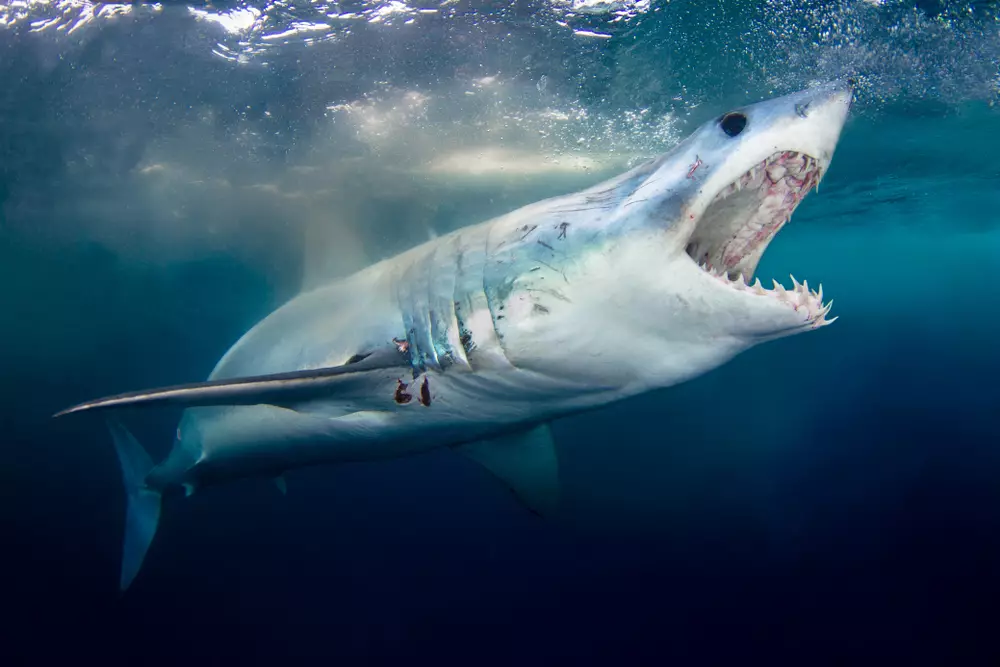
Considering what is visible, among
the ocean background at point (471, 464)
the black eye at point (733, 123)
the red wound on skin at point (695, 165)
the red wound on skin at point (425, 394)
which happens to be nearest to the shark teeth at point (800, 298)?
the red wound on skin at point (695, 165)

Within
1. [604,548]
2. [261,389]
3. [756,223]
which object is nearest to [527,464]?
[261,389]

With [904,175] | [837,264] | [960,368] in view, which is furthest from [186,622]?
[837,264]

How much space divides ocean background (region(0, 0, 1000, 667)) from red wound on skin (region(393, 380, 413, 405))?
20.0 ft

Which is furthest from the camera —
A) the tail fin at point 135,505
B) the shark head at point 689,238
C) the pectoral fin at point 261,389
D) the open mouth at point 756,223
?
the tail fin at point 135,505

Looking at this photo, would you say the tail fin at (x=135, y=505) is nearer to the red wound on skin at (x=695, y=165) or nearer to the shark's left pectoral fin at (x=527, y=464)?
the shark's left pectoral fin at (x=527, y=464)

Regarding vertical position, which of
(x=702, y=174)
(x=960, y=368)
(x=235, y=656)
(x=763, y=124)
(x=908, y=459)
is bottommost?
(x=235, y=656)

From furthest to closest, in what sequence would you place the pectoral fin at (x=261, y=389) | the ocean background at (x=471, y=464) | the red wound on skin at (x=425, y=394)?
the ocean background at (x=471, y=464)
the red wound on skin at (x=425, y=394)
the pectoral fin at (x=261, y=389)

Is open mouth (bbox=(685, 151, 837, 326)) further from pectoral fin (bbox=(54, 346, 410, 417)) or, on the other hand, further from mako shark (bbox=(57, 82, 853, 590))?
pectoral fin (bbox=(54, 346, 410, 417))

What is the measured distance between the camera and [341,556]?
12781 millimetres

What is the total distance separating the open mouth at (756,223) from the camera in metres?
1.84

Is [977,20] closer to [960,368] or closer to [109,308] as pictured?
[960,368]

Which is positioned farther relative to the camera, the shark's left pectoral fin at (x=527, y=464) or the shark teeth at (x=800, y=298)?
the shark's left pectoral fin at (x=527, y=464)

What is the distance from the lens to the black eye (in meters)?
1.77

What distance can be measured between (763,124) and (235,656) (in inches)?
445
